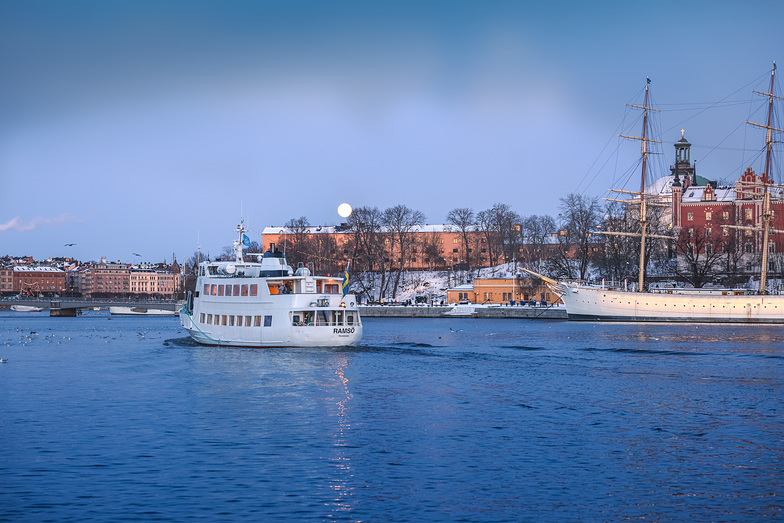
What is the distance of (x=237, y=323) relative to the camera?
51.3m

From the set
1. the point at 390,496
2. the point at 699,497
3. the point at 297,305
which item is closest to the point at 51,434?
the point at 390,496

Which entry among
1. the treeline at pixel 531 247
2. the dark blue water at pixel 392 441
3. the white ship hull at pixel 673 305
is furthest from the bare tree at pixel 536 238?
the dark blue water at pixel 392 441

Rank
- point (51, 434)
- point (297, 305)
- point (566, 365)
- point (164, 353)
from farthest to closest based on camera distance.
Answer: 1. point (164, 353)
2. point (297, 305)
3. point (566, 365)
4. point (51, 434)

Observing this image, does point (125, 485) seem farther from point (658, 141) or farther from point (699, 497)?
point (658, 141)

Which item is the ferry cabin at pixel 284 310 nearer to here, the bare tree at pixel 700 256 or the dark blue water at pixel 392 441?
the dark blue water at pixel 392 441

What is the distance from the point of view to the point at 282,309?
48.8 m

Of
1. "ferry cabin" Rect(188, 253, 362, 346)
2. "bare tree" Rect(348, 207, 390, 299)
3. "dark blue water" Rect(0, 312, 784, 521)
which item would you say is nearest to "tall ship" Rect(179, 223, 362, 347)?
"ferry cabin" Rect(188, 253, 362, 346)

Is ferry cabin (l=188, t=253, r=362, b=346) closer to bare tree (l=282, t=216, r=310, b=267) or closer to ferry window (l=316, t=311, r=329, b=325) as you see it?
ferry window (l=316, t=311, r=329, b=325)

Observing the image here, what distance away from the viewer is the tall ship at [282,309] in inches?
1911

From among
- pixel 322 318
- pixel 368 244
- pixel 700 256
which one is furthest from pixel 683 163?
pixel 322 318

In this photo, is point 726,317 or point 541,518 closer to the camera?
point 541,518

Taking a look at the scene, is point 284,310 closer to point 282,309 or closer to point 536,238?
point 282,309

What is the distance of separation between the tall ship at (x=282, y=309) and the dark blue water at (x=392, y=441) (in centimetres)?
425

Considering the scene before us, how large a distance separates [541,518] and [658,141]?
10493 cm
